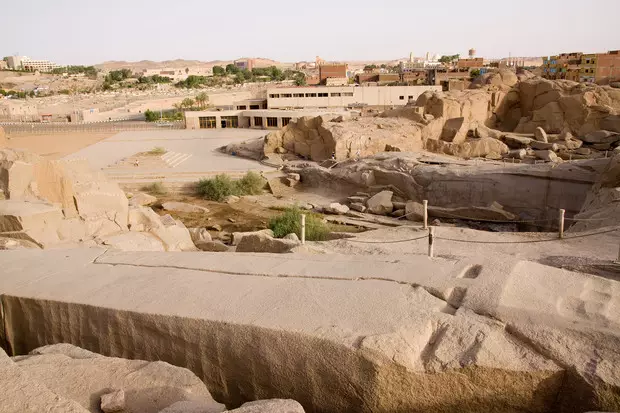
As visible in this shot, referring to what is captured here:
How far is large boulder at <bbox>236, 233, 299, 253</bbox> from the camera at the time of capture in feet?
23.8

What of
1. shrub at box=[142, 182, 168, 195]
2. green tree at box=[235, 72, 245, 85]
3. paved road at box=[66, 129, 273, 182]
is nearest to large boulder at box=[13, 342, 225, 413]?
shrub at box=[142, 182, 168, 195]

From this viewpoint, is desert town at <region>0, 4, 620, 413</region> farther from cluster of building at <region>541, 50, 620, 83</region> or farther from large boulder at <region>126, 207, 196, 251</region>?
cluster of building at <region>541, 50, 620, 83</region>

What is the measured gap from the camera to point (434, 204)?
14.4 m

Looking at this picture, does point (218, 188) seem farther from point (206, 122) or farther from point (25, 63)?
point (25, 63)

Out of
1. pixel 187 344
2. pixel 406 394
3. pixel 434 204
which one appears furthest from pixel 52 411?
pixel 434 204

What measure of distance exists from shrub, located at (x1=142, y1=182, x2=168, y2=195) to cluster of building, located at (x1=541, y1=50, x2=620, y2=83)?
27.2 meters

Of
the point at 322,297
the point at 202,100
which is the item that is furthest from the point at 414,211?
the point at 202,100

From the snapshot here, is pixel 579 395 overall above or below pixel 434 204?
above

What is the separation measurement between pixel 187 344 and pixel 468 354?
76.7 inches

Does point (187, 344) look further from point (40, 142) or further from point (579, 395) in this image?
point (40, 142)

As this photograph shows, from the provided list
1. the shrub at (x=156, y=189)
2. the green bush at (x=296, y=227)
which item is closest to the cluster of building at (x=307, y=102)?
the shrub at (x=156, y=189)

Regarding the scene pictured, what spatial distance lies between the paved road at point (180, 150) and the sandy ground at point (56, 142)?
0.97 metres

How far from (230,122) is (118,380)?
97.3 feet

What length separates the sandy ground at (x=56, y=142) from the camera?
86.4 ft
